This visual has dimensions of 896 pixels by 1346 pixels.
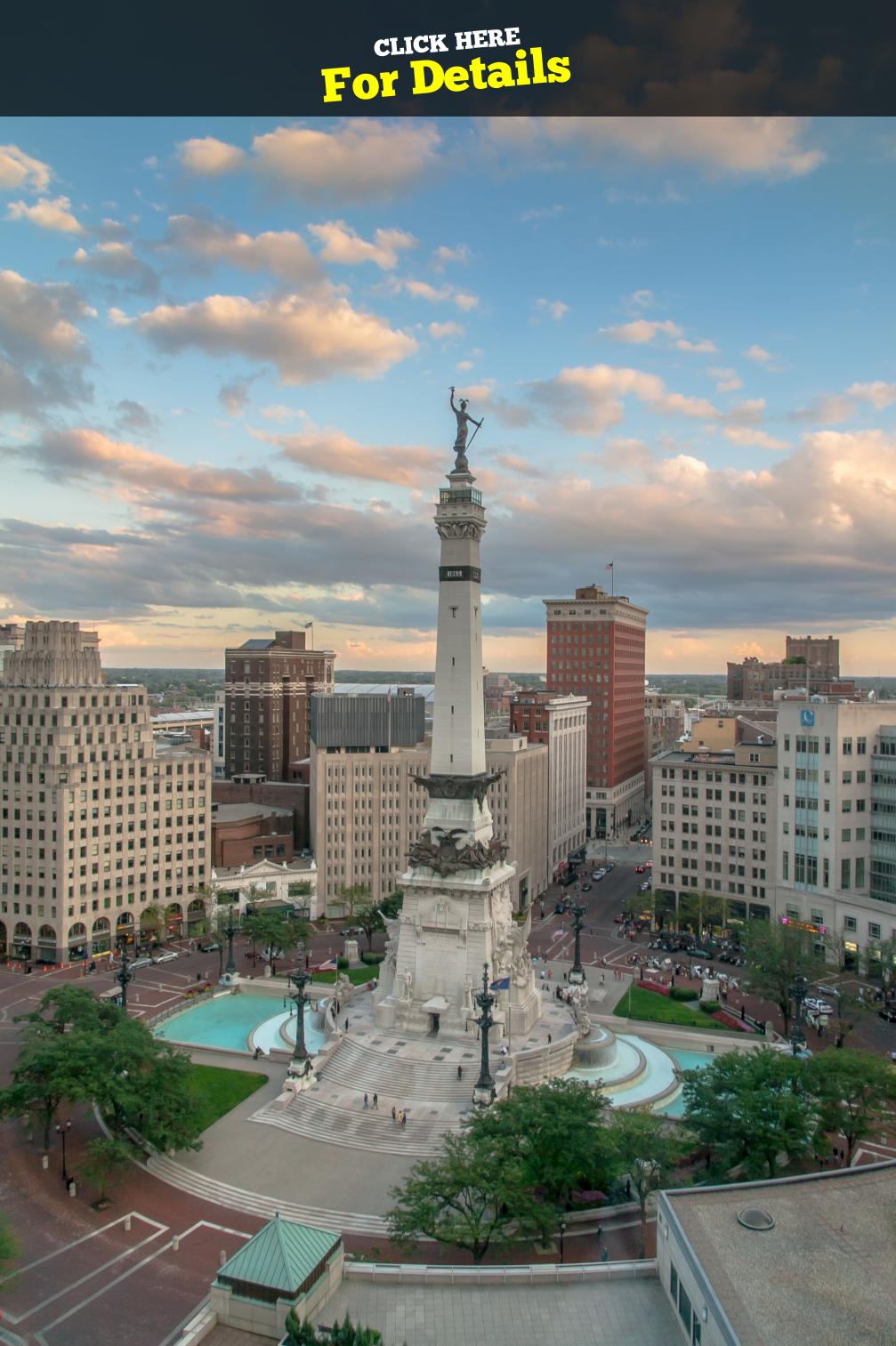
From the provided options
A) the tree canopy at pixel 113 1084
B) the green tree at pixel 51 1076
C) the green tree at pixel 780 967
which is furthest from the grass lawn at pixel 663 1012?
the green tree at pixel 51 1076

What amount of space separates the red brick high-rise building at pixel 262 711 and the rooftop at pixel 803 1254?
130234 millimetres

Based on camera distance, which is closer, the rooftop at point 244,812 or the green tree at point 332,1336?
the green tree at point 332,1336

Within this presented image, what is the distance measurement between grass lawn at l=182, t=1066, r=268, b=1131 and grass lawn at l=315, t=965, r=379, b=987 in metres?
22.3

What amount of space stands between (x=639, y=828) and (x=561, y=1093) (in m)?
139

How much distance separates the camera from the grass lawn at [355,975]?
8400 centimetres

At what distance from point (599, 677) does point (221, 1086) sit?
389 ft

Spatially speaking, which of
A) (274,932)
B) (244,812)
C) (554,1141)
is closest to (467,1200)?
(554,1141)

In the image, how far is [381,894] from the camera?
112562 millimetres

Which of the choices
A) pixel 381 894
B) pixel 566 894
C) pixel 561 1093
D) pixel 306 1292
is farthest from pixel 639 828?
pixel 306 1292

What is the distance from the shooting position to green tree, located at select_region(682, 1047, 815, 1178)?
41.4 m

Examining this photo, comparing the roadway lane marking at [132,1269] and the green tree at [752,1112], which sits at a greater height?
the green tree at [752,1112]

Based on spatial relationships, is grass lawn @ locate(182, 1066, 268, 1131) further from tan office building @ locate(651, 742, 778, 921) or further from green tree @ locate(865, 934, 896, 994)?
tan office building @ locate(651, 742, 778, 921)

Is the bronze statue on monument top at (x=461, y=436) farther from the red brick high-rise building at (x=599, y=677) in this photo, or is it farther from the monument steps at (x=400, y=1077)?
the red brick high-rise building at (x=599, y=677)

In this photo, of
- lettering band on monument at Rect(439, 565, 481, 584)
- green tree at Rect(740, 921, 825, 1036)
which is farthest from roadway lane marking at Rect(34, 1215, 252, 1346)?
lettering band on monument at Rect(439, 565, 481, 584)
